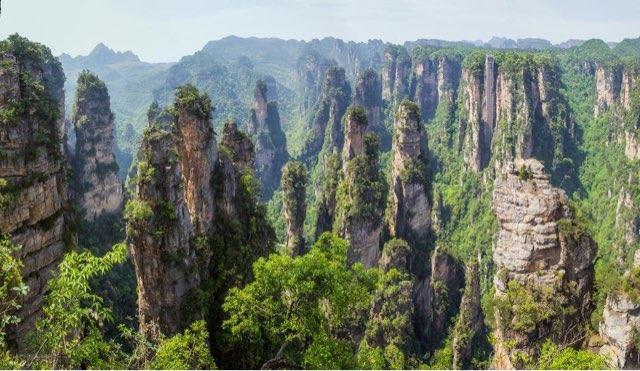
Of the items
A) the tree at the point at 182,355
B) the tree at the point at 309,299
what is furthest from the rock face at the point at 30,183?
the tree at the point at 309,299

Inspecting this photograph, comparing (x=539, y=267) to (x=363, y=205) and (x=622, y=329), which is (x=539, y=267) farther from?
(x=363, y=205)

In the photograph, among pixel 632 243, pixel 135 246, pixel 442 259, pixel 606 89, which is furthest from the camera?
pixel 606 89

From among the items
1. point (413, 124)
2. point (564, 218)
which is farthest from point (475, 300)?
point (564, 218)

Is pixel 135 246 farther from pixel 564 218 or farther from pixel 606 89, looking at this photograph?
pixel 606 89

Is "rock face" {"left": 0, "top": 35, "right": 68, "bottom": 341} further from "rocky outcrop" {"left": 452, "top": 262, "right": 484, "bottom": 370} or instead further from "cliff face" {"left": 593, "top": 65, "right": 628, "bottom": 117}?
"cliff face" {"left": 593, "top": 65, "right": 628, "bottom": 117}

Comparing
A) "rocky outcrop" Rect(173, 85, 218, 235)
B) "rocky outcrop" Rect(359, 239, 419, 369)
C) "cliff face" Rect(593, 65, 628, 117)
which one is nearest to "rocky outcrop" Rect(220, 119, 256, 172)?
"rocky outcrop" Rect(173, 85, 218, 235)

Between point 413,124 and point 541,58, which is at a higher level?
point 541,58

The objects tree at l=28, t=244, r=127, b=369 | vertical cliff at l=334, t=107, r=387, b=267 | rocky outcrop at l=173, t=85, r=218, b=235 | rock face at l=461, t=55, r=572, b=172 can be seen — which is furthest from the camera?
rock face at l=461, t=55, r=572, b=172
